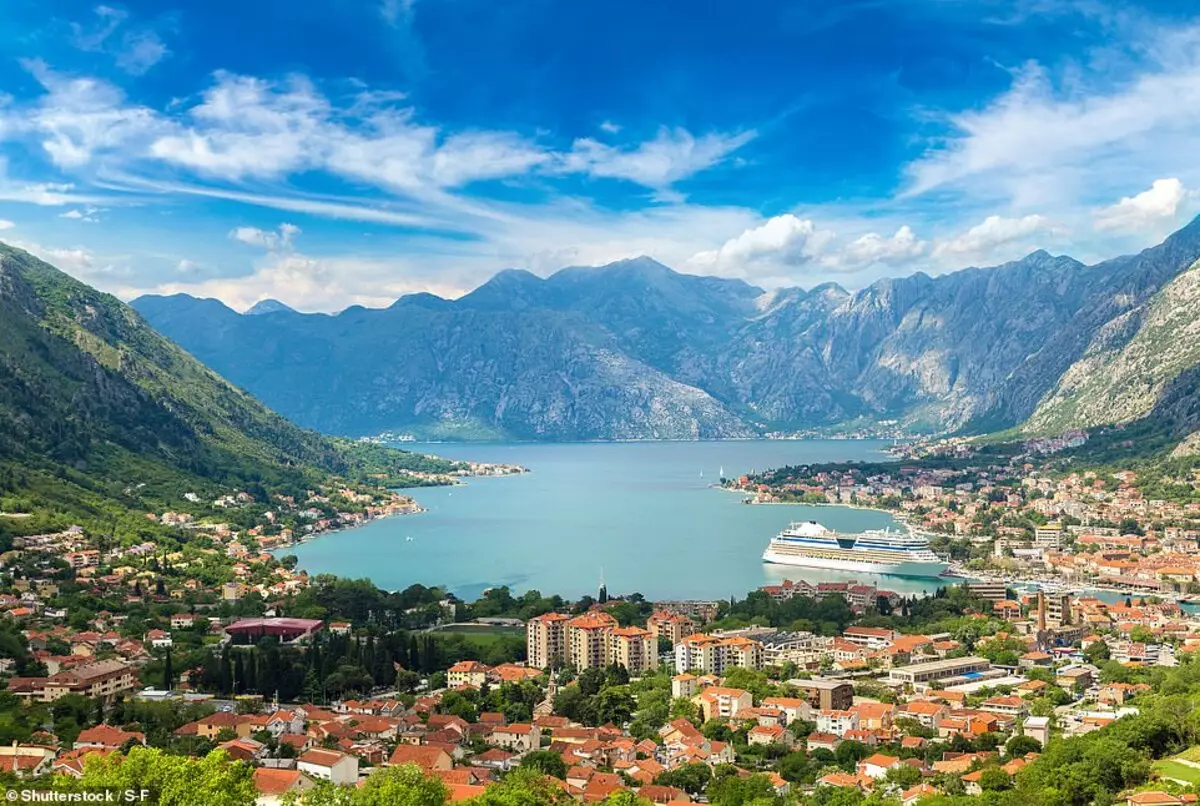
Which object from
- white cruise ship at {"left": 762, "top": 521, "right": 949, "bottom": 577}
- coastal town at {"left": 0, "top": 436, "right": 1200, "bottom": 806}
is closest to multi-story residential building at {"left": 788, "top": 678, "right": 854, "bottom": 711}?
coastal town at {"left": 0, "top": 436, "right": 1200, "bottom": 806}

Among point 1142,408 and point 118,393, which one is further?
point 1142,408

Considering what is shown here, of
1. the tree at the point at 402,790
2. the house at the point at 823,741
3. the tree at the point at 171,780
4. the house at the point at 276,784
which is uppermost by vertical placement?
the tree at the point at 171,780

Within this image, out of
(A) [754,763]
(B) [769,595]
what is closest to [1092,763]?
(A) [754,763]

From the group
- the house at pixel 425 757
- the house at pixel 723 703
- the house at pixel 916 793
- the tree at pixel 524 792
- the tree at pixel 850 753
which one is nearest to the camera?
the tree at pixel 524 792

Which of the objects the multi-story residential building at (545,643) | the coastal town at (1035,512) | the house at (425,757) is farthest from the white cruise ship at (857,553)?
the house at (425,757)

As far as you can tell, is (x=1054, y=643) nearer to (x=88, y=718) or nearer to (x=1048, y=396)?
(x=88, y=718)

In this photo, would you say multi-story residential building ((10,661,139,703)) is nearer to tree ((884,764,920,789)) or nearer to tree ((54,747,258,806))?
tree ((54,747,258,806))

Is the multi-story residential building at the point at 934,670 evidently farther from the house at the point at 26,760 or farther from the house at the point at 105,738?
the house at the point at 26,760
